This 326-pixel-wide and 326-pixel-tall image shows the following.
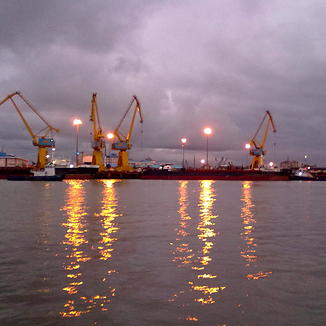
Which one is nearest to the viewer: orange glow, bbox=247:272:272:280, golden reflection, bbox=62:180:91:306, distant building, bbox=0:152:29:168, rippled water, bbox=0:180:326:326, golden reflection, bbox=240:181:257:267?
rippled water, bbox=0:180:326:326

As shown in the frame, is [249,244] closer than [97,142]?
Yes

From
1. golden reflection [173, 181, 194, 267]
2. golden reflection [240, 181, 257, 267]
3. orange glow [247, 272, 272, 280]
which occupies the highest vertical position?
golden reflection [173, 181, 194, 267]

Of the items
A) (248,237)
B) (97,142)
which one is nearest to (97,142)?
(97,142)

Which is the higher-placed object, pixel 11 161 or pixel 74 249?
pixel 11 161

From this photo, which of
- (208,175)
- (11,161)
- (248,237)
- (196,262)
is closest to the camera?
(196,262)

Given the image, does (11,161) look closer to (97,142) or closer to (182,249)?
(97,142)

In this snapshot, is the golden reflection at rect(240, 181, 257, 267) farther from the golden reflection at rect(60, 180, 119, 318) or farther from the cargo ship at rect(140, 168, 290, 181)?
the cargo ship at rect(140, 168, 290, 181)

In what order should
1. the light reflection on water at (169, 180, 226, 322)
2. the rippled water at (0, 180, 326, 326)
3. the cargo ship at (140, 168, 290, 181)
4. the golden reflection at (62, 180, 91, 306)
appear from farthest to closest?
the cargo ship at (140, 168, 290, 181) → the golden reflection at (62, 180, 91, 306) → the light reflection on water at (169, 180, 226, 322) → the rippled water at (0, 180, 326, 326)

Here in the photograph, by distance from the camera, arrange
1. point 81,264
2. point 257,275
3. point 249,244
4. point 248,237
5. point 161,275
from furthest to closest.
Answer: point 248,237, point 249,244, point 81,264, point 257,275, point 161,275

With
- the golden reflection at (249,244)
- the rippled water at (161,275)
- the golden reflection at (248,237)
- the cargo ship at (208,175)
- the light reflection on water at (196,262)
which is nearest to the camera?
the rippled water at (161,275)

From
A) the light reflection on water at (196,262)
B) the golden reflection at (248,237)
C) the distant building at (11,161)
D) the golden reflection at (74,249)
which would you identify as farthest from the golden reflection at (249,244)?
the distant building at (11,161)

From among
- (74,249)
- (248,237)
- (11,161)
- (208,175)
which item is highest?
(11,161)

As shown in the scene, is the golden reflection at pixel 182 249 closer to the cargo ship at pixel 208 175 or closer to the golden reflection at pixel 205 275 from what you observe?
the golden reflection at pixel 205 275

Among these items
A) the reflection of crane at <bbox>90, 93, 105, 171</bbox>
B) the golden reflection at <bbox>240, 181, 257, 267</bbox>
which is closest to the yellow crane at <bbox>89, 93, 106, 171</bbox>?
the reflection of crane at <bbox>90, 93, 105, 171</bbox>
